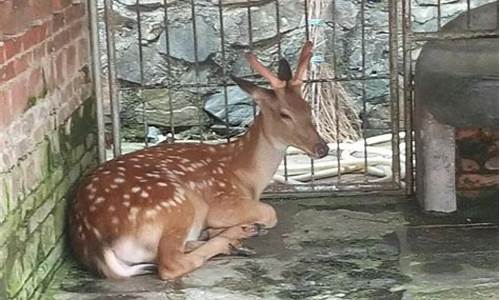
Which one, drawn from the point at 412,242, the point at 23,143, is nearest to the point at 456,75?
the point at 412,242

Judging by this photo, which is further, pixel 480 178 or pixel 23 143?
pixel 480 178

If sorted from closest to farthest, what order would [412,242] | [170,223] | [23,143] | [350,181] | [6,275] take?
[6,275] < [23,143] < [170,223] < [412,242] < [350,181]

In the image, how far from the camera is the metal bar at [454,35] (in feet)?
20.2

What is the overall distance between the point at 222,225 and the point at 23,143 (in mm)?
1218

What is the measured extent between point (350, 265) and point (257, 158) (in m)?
0.87

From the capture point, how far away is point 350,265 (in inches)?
208

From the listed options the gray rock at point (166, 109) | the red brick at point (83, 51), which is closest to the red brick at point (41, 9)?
the red brick at point (83, 51)

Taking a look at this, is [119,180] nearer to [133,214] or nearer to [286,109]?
[133,214]

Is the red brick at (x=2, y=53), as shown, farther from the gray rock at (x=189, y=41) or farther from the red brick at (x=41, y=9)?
the gray rock at (x=189, y=41)

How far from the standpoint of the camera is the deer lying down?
516cm

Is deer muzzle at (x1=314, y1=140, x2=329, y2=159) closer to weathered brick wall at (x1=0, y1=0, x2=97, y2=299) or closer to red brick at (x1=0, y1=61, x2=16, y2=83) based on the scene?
weathered brick wall at (x1=0, y1=0, x2=97, y2=299)

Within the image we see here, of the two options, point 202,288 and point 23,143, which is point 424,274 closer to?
point 202,288

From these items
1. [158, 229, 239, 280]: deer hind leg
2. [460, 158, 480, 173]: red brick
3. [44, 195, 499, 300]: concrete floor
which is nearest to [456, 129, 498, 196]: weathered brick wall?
[460, 158, 480, 173]: red brick

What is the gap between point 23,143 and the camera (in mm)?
4785
